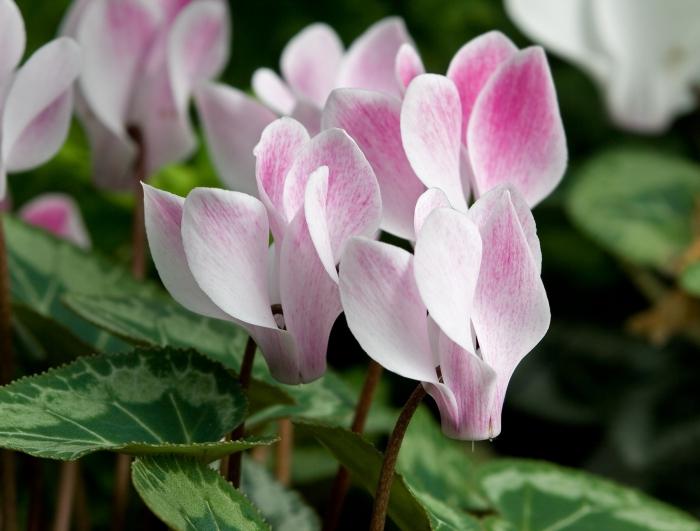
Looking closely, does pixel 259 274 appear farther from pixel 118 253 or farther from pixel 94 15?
pixel 118 253

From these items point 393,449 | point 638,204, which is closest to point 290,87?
point 393,449

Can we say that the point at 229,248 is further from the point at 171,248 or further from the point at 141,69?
the point at 141,69

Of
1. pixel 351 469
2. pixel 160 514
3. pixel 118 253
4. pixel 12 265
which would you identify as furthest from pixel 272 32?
pixel 160 514

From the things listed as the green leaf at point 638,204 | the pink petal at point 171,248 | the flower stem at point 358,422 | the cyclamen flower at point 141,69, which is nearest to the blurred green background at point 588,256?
the green leaf at point 638,204

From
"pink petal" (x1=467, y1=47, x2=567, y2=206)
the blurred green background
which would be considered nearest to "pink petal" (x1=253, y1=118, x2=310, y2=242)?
"pink petal" (x1=467, y1=47, x2=567, y2=206)

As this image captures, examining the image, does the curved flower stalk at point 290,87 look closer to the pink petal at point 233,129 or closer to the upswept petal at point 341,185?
the pink petal at point 233,129

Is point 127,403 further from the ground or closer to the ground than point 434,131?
closer to the ground

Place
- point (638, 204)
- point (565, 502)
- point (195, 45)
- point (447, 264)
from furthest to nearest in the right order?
point (638, 204), point (195, 45), point (565, 502), point (447, 264)
